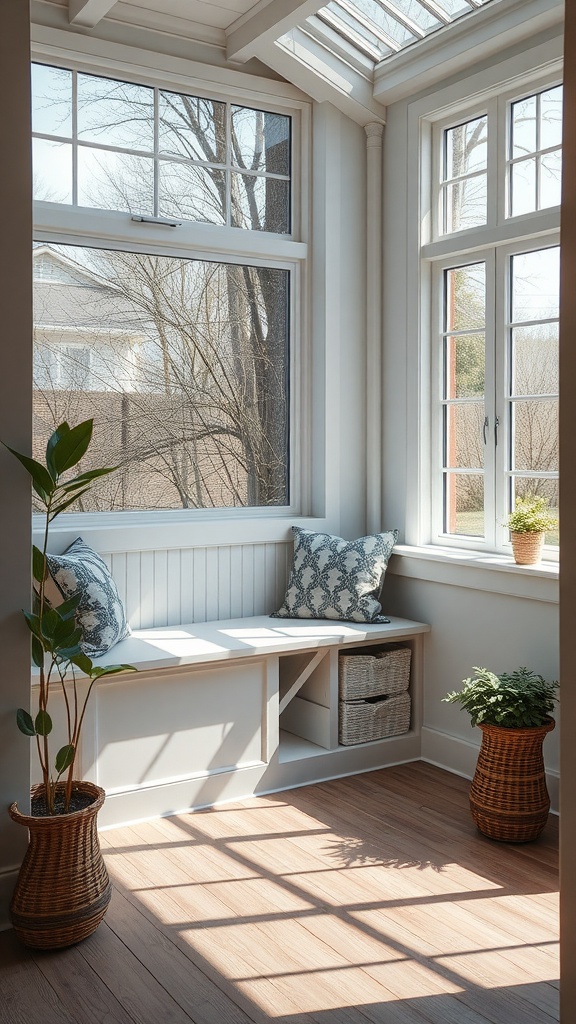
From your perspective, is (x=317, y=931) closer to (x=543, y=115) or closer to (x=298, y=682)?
(x=298, y=682)

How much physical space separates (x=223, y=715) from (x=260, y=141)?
2703 mm

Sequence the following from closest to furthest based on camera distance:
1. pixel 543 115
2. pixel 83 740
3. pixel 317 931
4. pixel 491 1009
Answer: pixel 491 1009
pixel 317 931
pixel 83 740
pixel 543 115

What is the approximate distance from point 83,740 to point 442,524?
6.27 ft

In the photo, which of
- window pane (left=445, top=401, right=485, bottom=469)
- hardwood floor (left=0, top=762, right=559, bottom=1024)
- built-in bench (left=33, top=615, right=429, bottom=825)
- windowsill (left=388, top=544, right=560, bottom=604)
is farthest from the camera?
window pane (left=445, top=401, right=485, bottom=469)

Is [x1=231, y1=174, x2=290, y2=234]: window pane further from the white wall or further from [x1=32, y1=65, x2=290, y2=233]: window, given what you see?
the white wall

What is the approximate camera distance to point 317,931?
255 centimetres

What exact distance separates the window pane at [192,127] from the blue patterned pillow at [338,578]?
1.85 meters

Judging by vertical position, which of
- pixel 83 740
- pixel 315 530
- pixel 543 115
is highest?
pixel 543 115

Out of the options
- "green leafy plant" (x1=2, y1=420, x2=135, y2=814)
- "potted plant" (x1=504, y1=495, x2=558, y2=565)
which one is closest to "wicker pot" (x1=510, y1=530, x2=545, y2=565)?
"potted plant" (x1=504, y1=495, x2=558, y2=565)

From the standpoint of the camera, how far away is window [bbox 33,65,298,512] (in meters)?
3.75

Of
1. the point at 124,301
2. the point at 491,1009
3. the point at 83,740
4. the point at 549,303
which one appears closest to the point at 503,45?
the point at 549,303

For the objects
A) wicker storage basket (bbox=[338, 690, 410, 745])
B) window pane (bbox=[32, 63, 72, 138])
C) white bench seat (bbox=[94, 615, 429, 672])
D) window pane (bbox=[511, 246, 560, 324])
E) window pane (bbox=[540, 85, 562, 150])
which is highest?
window pane (bbox=[32, 63, 72, 138])

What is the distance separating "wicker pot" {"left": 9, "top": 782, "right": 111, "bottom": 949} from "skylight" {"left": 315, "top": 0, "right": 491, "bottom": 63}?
3.41m

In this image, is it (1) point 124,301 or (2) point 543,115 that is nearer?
(2) point 543,115
